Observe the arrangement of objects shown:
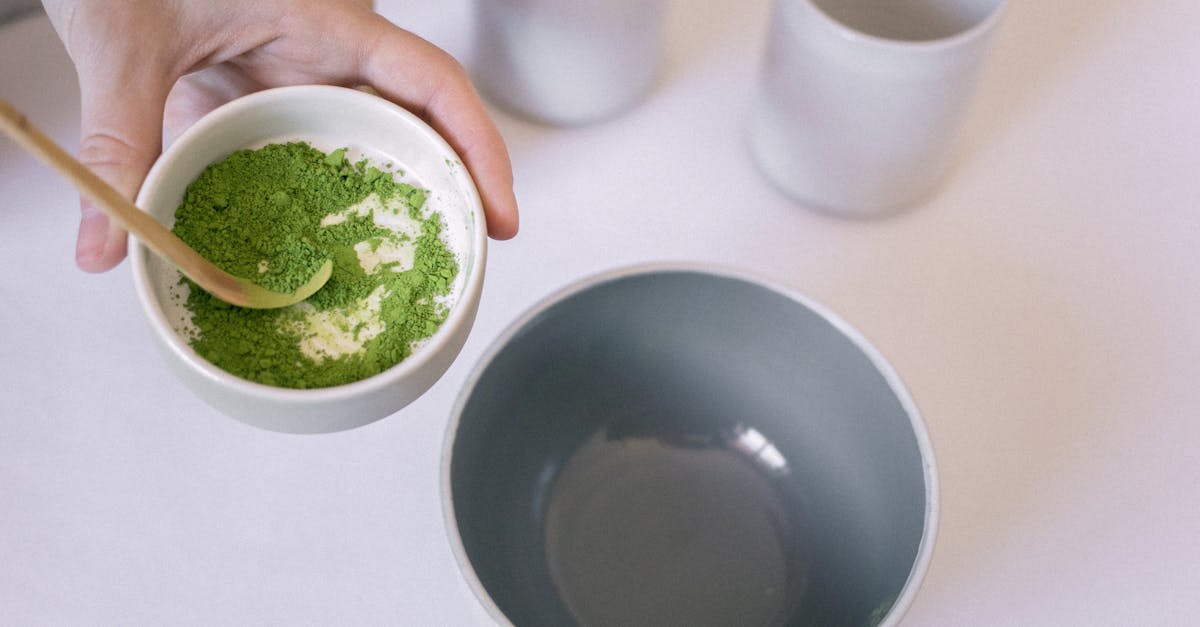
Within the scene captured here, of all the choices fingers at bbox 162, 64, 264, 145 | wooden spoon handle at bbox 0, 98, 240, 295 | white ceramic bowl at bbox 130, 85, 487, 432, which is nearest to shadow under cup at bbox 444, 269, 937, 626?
white ceramic bowl at bbox 130, 85, 487, 432

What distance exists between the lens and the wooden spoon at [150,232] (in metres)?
0.42

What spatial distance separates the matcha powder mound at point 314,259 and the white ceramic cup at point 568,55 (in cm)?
14

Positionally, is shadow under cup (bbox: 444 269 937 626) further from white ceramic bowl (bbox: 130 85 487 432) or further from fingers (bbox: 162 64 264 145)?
fingers (bbox: 162 64 264 145)

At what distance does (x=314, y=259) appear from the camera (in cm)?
57

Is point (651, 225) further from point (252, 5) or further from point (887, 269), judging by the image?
point (252, 5)

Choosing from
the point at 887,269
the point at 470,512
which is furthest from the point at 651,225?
the point at 470,512

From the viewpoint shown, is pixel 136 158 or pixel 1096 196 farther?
pixel 1096 196

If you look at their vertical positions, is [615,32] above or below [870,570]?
above

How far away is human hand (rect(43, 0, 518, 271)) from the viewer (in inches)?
22.3

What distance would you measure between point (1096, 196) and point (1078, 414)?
172mm

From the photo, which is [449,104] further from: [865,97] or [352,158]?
[865,97]

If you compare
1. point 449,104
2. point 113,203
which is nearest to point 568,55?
point 449,104

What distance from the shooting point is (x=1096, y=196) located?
764 millimetres

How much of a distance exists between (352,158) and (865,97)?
300 mm
